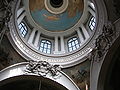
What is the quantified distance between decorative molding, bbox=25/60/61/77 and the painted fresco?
558 centimetres

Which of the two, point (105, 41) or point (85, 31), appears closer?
point (105, 41)

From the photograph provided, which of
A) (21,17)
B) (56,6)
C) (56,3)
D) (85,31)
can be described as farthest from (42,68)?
(56,3)

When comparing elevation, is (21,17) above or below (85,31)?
above

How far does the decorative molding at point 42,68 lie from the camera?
15.4 metres

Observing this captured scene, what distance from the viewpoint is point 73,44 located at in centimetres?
1922

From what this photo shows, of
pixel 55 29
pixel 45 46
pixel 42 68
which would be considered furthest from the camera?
pixel 55 29

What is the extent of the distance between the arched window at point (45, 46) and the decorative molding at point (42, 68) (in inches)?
115

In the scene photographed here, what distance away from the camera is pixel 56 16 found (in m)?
21.9

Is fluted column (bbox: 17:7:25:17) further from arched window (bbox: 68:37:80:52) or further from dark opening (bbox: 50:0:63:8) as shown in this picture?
arched window (bbox: 68:37:80:52)

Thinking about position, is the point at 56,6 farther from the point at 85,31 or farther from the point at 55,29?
the point at 85,31

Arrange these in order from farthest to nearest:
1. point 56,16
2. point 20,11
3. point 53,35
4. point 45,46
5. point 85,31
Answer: point 56,16 < point 53,35 < point 45,46 < point 85,31 < point 20,11

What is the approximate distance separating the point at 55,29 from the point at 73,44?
8.53 ft

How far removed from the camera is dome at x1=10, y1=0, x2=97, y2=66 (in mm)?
17094

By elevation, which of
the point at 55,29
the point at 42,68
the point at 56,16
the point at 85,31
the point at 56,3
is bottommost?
the point at 42,68
